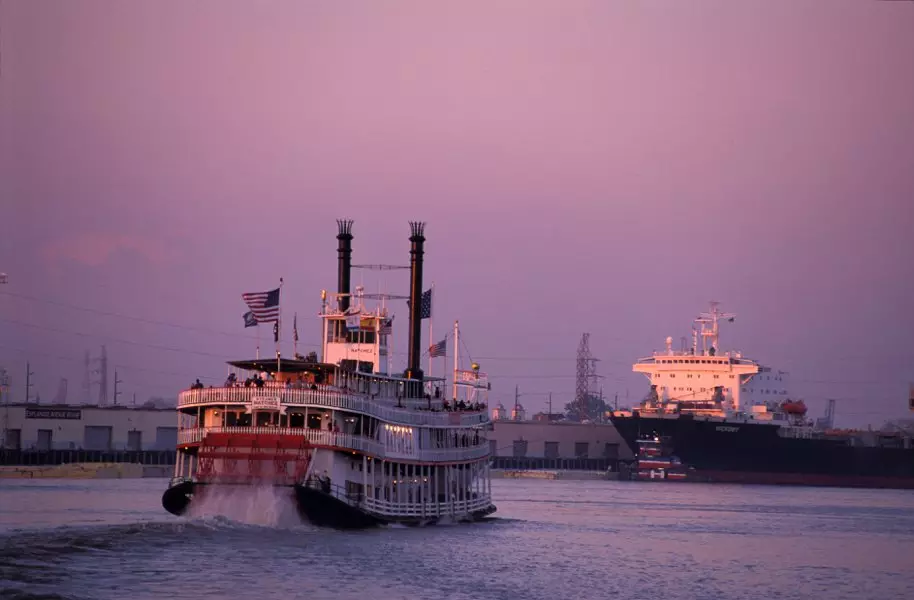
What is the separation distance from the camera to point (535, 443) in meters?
189

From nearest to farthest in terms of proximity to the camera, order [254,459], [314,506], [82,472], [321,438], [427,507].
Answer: [254,459] < [314,506] < [321,438] < [427,507] < [82,472]

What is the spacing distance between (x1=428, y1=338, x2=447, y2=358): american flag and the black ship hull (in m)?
78.2

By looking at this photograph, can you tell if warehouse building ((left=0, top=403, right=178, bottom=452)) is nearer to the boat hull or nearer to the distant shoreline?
the distant shoreline

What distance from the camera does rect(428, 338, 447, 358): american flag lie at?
7619 centimetres

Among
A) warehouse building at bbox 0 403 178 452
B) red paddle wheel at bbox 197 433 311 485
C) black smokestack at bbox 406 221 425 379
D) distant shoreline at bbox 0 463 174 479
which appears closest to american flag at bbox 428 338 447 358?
black smokestack at bbox 406 221 425 379

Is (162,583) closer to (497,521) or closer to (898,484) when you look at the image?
(497,521)

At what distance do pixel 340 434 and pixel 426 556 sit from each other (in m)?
7.40

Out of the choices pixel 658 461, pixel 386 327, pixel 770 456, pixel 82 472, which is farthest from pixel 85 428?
pixel 386 327

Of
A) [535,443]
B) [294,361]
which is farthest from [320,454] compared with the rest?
[535,443]

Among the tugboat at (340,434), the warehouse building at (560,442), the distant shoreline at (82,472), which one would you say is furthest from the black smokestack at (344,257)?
the warehouse building at (560,442)

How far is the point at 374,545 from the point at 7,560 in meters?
15.2

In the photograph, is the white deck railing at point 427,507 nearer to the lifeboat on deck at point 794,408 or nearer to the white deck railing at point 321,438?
the white deck railing at point 321,438

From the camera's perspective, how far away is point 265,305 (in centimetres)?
6044

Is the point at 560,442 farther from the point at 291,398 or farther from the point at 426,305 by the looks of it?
the point at 291,398
